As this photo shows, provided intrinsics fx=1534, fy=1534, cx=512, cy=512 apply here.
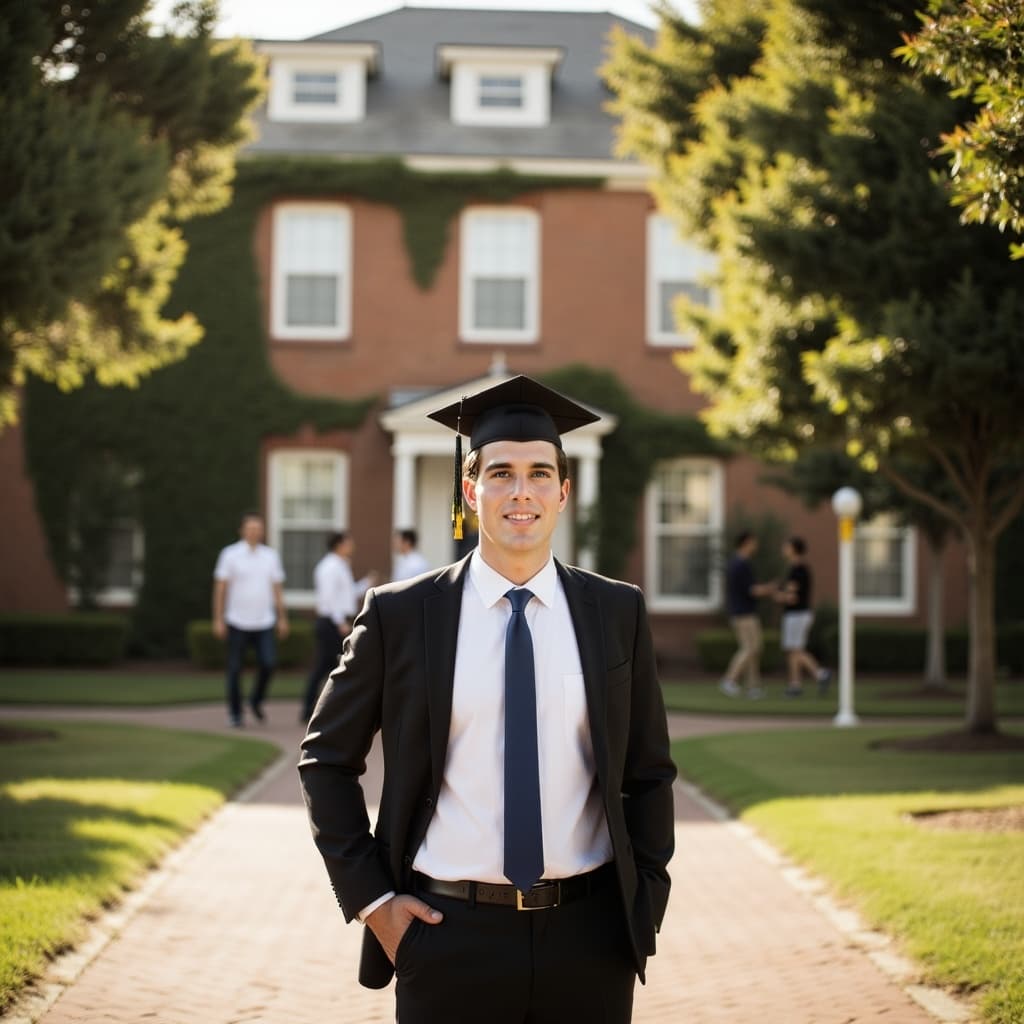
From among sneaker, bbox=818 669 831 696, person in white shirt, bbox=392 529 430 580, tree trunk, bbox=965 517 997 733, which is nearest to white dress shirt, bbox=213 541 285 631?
person in white shirt, bbox=392 529 430 580

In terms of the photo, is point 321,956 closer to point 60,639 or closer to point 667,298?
point 60,639

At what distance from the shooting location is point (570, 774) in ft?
11.0

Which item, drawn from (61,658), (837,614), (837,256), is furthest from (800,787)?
(61,658)

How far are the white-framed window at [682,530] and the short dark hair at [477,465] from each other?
2079 centimetres

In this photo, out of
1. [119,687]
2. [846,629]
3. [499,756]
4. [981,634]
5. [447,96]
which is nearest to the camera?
[499,756]

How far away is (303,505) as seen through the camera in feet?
79.6

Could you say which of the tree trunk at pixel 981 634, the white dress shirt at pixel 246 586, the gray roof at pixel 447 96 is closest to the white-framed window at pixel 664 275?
the gray roof at pixel 447 96

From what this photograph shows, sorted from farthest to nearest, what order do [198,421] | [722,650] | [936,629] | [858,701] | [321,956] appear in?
[198,421], [722,650], [936,629], [858,701], [321,956]

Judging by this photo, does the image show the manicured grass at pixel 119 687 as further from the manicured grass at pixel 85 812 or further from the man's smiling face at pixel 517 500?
the man's smiling face at pixel 517 500

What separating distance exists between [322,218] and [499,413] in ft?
70.2

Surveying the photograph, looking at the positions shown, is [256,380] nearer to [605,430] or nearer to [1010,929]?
[605,430]

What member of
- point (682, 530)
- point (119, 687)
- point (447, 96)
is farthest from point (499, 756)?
point (447, 96)

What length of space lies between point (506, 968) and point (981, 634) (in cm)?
1003

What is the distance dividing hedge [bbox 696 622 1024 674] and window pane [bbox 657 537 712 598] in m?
1.10
